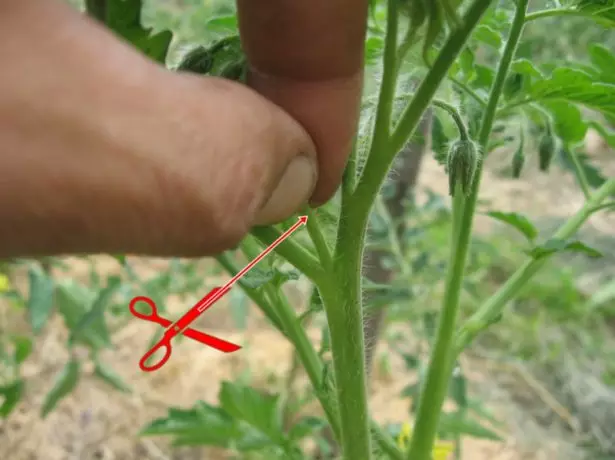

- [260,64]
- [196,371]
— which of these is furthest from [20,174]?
[196,371]

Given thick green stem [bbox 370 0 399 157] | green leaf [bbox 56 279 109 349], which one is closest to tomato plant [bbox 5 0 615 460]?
thick green stem [bbox 370 0 399 157]

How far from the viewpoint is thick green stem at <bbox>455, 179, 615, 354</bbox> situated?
2.03 feet

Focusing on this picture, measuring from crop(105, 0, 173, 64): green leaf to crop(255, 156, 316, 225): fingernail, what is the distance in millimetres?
134

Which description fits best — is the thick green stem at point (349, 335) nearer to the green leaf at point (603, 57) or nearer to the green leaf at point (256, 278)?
the green leaf at point (256, 278)

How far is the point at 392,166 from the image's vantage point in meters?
0.51

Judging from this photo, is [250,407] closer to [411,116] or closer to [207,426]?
[207,426]

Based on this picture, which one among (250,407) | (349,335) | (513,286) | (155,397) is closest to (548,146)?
(513,286)

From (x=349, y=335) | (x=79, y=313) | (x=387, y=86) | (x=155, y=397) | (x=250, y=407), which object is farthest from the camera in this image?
(x=155, y=397)

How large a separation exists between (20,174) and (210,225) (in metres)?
0.08

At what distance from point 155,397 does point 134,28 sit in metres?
1.05

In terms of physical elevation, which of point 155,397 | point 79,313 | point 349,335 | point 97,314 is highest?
point 349,335

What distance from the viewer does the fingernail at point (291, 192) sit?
14.5 inches

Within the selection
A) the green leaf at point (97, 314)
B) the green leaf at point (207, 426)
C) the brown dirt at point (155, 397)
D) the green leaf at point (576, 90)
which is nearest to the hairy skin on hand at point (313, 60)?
the green leaf at point (576, 90)

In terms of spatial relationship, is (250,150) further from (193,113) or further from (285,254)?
(285,254)
